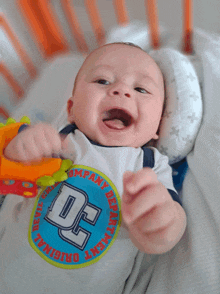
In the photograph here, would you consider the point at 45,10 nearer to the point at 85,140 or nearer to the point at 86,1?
the point at 86,1

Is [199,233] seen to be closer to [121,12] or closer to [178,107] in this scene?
[178,107]

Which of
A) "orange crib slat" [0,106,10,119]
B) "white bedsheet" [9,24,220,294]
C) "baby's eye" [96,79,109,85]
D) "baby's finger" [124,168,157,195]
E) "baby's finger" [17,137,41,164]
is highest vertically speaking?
"baby's finger" [17,137,41,164]

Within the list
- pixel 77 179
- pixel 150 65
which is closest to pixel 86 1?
pixel 150 65

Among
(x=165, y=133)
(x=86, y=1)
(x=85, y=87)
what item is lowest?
(x=165, y=133)

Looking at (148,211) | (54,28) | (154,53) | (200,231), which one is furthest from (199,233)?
(54,28)

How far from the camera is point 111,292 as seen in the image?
1.97 feet

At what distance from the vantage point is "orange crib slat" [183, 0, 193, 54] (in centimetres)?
93

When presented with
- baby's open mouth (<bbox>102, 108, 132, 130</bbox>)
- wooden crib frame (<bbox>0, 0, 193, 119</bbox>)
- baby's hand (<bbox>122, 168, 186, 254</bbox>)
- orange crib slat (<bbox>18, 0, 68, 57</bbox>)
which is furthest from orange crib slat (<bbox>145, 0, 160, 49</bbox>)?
baby's hand (<bbox>122, 168, 186, 254</bbox>)

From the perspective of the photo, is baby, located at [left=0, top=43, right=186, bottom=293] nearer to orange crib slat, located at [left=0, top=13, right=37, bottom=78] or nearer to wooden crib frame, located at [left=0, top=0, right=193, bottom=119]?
wooden crib frame, located at [left=0, top=0, right=193, bottom=119]

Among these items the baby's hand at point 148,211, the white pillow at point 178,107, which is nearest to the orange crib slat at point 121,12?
the white pillow at point 178,107

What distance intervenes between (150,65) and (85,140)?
12.9 inches

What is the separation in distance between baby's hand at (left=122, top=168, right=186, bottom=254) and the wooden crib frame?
0.83 meters

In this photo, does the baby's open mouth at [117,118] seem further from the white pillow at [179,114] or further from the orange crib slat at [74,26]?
the orange crib slat at [74,26]

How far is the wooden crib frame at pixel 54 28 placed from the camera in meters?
1.02
